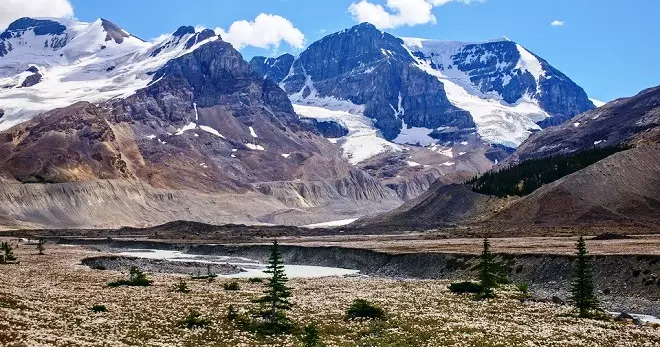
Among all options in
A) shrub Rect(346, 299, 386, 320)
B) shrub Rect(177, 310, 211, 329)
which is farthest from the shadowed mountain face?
shrub Rect(177, 310, 211, 329)

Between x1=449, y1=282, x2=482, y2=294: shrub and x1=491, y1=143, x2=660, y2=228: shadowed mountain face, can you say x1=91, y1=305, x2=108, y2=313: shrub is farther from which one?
x1=491, y1=143, x2=660, y2=228: shadowed mountain face

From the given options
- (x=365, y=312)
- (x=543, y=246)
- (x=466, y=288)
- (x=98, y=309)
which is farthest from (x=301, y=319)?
(x=543, y=246)

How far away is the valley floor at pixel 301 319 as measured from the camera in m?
33.8

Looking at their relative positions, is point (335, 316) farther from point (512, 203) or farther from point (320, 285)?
point (512, 203)

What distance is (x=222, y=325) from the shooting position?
38.8m

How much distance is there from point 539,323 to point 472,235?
107 m

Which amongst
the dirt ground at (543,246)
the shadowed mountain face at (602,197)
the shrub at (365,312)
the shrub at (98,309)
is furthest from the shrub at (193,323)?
the shadowed mountain face at (602,197)

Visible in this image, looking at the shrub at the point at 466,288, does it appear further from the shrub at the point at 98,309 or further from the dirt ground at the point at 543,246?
the shrub at the point at 98,309

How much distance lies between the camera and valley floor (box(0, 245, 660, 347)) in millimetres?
33750

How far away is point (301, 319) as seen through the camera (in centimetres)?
4238

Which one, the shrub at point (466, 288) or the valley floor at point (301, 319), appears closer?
the valley floor at point (301, 319)

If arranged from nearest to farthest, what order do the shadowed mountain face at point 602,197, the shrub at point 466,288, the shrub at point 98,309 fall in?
the shrub at point 98,309, the shrub at point 466,288, the shadowed mountain face at point 602,197

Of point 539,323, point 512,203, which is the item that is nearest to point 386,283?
point 539,323

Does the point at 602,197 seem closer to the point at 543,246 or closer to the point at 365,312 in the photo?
the point at 543,246
